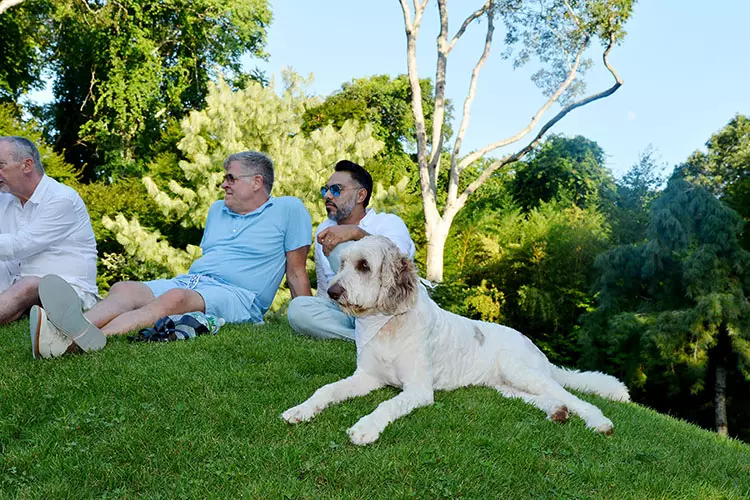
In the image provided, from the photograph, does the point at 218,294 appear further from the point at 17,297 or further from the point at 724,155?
the point at 724,155

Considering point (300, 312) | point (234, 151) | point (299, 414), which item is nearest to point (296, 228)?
point (300, 312)

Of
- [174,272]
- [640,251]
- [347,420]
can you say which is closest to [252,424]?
[347,420]

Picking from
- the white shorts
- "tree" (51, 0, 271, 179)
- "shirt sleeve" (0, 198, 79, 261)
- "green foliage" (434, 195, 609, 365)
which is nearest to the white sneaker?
"shirt sleeve" (0, 198, 79, 261)

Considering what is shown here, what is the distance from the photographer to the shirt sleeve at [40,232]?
6.03m

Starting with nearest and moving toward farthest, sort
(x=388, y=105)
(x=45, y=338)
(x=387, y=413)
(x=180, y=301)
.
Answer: (x=387, y=413) < (x=45, y=338) < (x=180, y=301) < (x=388, y=105)

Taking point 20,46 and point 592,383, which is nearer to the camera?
point 592,383

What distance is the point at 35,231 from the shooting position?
19.9 ft

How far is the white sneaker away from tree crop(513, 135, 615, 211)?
919 inches

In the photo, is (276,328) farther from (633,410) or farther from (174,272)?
(174,272)

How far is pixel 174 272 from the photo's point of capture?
16.2 meters

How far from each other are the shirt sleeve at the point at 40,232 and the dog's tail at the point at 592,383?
5047 millimetres

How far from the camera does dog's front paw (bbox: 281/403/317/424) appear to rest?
12.0 feet

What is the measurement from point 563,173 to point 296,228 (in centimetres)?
2272

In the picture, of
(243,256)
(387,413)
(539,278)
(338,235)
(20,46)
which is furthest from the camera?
(20,46)
